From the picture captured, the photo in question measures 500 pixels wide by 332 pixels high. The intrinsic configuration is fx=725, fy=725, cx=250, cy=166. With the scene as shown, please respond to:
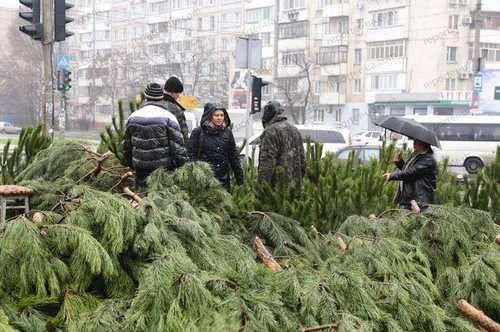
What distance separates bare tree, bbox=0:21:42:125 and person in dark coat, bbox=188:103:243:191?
45.9 m

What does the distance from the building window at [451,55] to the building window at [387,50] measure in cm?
300

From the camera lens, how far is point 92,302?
2934mm

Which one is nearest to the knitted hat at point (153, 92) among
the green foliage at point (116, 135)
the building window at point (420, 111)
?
the green foliage at point (116, 135)

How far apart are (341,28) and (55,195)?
166 ft

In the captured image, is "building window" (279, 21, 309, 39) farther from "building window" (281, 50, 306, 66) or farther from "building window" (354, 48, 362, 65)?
"building window" (354, 48, 362, 65)

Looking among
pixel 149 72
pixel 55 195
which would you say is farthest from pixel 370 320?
pixel 149 72

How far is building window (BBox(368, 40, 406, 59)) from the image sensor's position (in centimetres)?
4922

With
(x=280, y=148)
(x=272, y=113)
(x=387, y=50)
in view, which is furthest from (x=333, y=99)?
(x=280, y=148)

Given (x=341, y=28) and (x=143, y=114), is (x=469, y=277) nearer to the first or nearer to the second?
(x=143, y=114)

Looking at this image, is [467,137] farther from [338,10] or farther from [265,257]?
[265,257]

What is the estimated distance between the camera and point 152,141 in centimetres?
524

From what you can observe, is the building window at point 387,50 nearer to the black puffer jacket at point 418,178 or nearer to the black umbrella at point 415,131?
the black umbrella at point 415,131

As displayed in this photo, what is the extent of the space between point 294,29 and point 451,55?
42.4 ft

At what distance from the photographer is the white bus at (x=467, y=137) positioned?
2983cm
